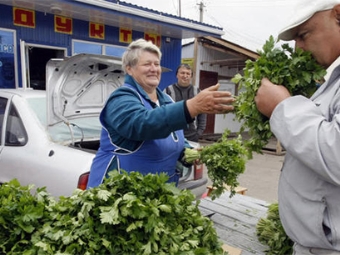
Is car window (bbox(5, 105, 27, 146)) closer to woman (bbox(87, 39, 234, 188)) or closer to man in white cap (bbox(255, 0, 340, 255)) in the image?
woman (bbox(87, 39, 234, 188))

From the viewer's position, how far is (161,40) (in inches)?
386

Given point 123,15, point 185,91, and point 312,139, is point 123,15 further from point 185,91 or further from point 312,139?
point 312,139

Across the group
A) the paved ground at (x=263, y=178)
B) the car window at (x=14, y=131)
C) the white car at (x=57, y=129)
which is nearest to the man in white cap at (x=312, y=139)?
the white car at (x=57, y=129)

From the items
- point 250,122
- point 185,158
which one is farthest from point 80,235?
point 185,158

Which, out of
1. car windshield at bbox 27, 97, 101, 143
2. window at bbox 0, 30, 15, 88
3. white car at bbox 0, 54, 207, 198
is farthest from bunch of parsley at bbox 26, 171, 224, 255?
window at bbox 0, 30, 15, 88

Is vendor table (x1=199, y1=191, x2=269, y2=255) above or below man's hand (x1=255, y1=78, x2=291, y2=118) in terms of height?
below

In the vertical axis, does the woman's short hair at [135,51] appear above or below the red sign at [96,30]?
below

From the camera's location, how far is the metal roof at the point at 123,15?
21.5 ft

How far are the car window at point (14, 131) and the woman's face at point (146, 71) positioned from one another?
2084mm

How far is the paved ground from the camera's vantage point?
619cm

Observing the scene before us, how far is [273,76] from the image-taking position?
141 centimetres

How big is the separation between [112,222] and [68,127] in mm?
2764

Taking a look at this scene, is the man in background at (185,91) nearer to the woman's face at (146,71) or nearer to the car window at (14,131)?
the car window at (14,131)

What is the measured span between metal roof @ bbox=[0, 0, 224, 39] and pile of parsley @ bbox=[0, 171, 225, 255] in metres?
5.83
